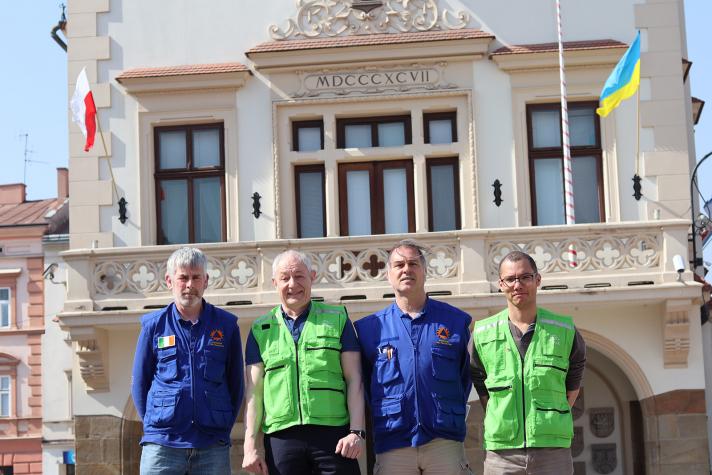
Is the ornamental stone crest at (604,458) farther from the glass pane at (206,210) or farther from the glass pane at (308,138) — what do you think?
the glass pane at (206,210)

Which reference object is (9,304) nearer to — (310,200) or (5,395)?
(5,395)

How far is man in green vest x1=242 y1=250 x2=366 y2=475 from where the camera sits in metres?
8.20

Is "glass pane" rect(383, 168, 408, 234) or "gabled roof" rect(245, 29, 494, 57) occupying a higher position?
"gabled roof" rect(245, 29, 494, 57)

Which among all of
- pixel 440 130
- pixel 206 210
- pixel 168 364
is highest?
pixel 440 130

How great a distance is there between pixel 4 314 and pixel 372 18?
33.2 m

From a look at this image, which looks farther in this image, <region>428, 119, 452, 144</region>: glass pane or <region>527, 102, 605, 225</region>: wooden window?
<region>428, 119, 452, 144</region>: glass pane

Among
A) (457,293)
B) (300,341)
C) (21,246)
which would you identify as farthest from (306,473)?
(21,246)

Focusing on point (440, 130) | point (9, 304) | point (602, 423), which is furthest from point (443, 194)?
point (9, 304)

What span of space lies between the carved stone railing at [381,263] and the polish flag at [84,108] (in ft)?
6.06

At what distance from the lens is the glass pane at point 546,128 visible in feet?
65.5

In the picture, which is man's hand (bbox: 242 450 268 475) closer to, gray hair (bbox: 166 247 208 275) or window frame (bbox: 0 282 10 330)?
gray hair (bbox: 166 247 208 275)

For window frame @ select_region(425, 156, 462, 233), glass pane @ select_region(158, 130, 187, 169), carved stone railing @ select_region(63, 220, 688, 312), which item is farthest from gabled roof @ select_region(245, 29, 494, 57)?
carved stone railing @ select_region(63, 220, 688, 312)

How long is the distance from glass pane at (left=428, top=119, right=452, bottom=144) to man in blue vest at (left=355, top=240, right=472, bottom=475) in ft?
38.0

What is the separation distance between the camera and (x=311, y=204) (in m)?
20.3
